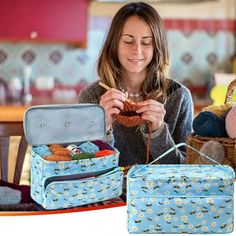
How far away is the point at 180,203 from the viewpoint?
4.91ft

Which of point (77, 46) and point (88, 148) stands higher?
point (77, 46)

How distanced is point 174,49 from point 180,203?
4.10 m

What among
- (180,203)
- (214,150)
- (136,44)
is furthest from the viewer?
(136,44)

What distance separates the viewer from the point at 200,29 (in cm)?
554

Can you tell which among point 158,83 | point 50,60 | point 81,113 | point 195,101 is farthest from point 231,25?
point 81,113

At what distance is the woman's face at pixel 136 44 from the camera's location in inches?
91.6

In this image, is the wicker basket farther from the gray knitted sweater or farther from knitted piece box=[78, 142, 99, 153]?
knitted piece box=[78, 142, 99, 153]

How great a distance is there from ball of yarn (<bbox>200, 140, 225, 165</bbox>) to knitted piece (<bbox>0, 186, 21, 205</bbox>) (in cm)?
62

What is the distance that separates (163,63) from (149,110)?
364 millimetres

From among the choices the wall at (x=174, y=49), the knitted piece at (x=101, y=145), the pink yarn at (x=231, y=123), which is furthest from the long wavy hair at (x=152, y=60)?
the wall at (x=174, y=49)

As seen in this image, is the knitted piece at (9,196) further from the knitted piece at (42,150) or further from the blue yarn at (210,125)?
the blue yarn at (210,125)

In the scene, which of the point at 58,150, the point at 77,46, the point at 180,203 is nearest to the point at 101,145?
the point at 58,150

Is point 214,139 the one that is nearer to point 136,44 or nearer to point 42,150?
point 136,44

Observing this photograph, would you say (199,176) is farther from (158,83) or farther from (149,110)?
(158,83)
